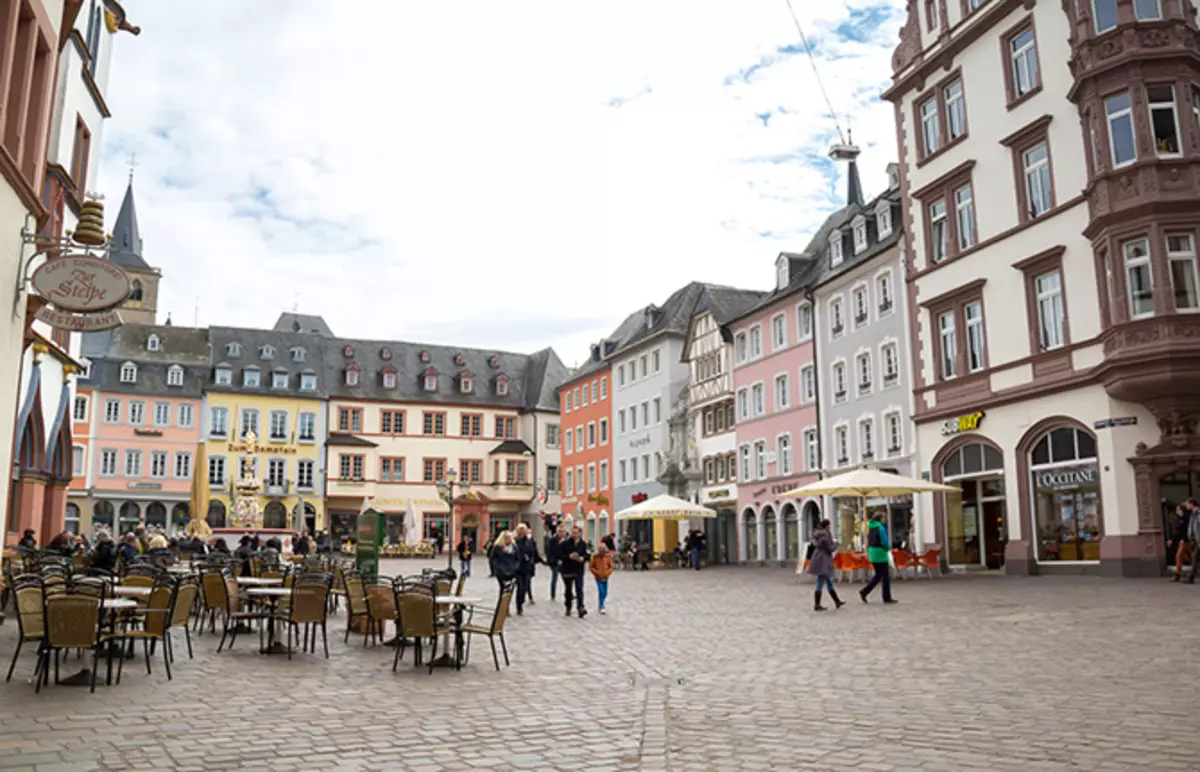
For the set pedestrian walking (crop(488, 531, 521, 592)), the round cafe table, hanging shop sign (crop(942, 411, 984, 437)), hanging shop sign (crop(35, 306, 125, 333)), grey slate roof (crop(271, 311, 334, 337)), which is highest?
grey slate roof (crop(271, 311, 334, 337))

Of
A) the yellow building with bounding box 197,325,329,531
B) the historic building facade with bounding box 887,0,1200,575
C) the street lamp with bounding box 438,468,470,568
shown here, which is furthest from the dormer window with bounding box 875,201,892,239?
the yellow building with bounding box 197,325,329,531

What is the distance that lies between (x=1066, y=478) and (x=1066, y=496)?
50cm

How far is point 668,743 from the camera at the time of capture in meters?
7.71

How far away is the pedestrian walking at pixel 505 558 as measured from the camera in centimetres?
1911

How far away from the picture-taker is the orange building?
206 feet

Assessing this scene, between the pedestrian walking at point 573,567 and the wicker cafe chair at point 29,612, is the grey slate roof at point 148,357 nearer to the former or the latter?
the pedestrian walking at point 573,567

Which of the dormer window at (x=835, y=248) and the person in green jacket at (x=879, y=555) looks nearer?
the person in green jacket at (x=879, y=555)

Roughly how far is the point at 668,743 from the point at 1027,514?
22.7 m

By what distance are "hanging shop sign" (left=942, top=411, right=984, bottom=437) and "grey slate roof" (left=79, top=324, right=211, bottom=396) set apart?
53075mm

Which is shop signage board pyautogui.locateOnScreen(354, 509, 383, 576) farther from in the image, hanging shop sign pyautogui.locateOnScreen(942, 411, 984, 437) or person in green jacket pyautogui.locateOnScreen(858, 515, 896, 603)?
A: hanging shop sign pyautogui.locateOnScreen(942, 411, 984, 437)

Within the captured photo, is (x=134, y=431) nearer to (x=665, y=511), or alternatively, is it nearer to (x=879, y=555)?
(x=665, y=511)

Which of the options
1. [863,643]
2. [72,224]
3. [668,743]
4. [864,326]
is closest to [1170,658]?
[863,643]

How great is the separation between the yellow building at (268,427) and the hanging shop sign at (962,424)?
45718 millimetres

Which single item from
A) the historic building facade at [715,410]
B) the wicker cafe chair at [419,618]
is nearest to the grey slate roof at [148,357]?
the historic building facade at [715,410]
